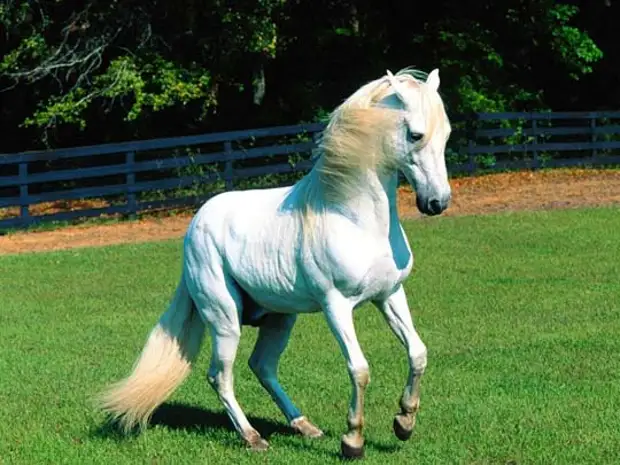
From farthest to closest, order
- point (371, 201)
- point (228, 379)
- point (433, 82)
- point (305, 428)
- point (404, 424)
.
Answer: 1. point (305, 428)
2. point (228, 379)
3. point (404, 424)
4. point (371, 201)
5. point (433, 82)

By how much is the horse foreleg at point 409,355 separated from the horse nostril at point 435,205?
67 cm

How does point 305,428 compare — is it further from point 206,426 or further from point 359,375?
point 359,375

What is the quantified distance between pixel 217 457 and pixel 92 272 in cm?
917

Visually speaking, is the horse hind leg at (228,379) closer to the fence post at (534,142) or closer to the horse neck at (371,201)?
the horse neck at (371,201)

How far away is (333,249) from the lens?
6.00 metres

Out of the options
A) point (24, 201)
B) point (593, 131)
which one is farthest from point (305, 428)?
point (593, 131)

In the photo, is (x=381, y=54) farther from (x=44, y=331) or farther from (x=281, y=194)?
(x=281, y=194)

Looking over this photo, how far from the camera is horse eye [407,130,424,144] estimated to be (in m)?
5.75

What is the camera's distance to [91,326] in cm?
1138

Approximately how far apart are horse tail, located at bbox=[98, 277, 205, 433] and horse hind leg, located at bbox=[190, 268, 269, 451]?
254 mm

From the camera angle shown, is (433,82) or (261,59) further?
(261,59)

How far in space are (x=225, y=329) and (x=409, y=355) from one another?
Answer: 1113 mm

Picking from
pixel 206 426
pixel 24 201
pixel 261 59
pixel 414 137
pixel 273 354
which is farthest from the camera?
pixel 261 59

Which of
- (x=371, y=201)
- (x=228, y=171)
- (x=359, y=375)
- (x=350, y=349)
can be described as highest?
(x=371, y=201)
